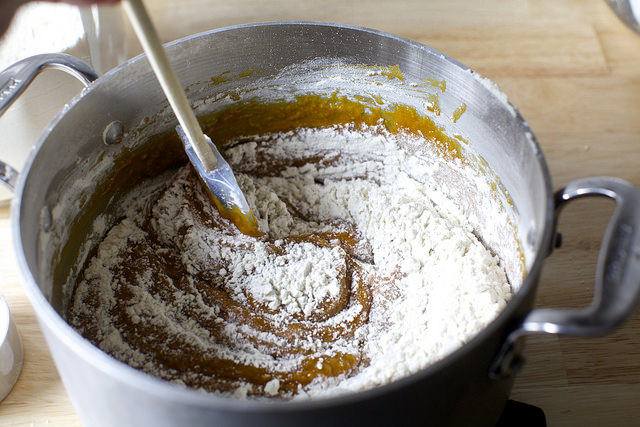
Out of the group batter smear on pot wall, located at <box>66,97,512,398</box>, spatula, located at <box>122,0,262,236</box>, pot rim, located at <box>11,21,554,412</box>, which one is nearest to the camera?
pot rim, located at <box>11,21,554,412</box>

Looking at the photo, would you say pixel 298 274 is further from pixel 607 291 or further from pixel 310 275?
pixel 607 291

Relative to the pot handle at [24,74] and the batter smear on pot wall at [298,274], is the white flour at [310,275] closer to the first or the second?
the batter smear on pot wall at [298,274]

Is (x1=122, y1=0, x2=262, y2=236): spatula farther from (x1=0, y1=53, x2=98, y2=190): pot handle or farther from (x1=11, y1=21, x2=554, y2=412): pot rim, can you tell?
(x1=11, y1=21, x2=554, y2=412): pot rim

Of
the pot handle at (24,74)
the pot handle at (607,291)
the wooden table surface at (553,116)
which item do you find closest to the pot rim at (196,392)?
the pot handle at (607,291)

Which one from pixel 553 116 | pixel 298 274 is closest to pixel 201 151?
pixel 298 274

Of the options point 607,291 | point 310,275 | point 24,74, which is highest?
point 24,74

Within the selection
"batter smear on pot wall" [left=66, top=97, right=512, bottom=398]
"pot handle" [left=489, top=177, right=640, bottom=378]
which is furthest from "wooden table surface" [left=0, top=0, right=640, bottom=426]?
"pot handle" [left=489, top=177, right=640, bottom=378]

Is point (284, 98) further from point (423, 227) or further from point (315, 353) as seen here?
point (315, 353)
